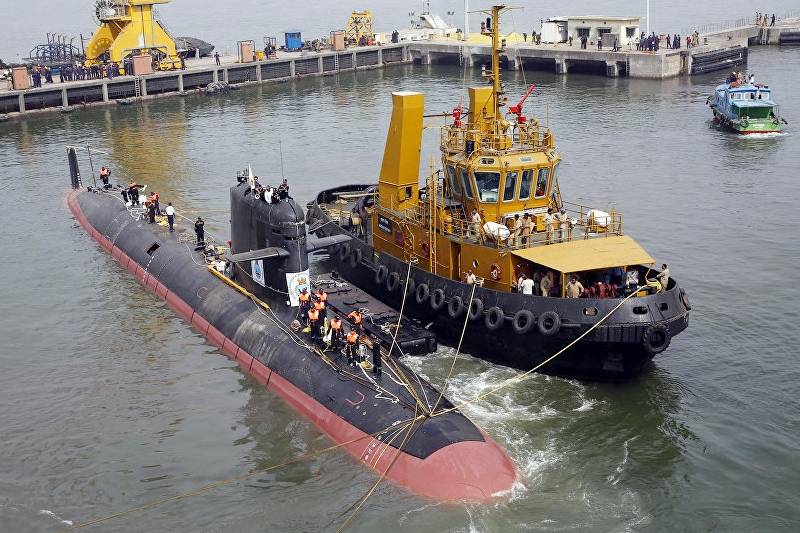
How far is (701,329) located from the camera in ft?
107

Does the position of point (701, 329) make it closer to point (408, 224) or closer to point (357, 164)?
point (408, 224)

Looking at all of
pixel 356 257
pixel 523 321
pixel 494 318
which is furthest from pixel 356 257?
pixel 523 321

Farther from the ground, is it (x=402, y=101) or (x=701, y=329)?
(x=402, y=101)

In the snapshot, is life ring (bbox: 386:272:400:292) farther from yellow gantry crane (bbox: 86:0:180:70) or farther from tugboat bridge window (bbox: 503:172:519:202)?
yellow gantry crane (bbox: 86:0:180:70)

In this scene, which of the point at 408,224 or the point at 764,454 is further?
the point at 408,224

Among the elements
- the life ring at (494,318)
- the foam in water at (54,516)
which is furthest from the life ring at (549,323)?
the foam in water at (54,516)

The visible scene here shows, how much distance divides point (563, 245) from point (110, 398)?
15.2 metres

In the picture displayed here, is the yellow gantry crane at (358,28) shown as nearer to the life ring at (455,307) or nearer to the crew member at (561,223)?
the crew member at (561,223)

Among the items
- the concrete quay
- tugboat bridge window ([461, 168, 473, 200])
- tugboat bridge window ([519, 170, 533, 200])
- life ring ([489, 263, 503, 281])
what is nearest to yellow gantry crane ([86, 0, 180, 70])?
the concrete quay

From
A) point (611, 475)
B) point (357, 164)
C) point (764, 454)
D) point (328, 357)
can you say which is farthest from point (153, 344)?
point (357, 164)

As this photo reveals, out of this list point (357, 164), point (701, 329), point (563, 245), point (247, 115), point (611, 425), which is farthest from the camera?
point (247, 115)

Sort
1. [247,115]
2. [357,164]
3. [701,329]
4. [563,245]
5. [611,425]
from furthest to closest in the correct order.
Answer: [247,115]
[357,164]
[701,329]
[563,245]
[611,425]

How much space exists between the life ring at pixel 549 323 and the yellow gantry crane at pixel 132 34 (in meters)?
65.9

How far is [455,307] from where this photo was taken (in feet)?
101
